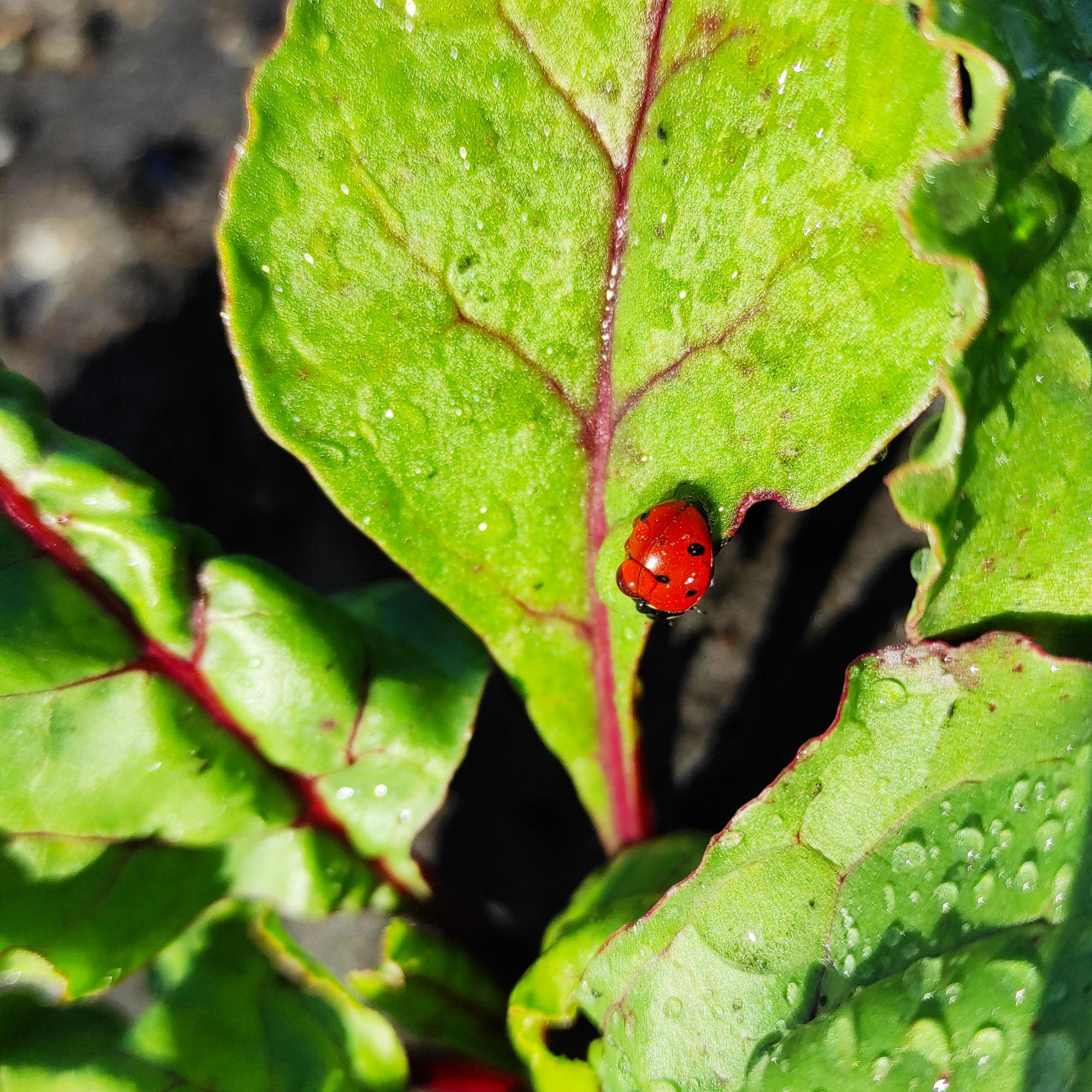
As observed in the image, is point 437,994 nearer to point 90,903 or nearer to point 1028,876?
point 90,903

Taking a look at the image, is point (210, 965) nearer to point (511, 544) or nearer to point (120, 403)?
point (511, 544)

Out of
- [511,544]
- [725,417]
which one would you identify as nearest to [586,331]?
[725,417]

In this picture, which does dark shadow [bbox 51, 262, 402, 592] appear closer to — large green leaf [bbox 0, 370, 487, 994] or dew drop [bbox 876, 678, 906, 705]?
large green leaf [bbox 0, 370, 487, 994]

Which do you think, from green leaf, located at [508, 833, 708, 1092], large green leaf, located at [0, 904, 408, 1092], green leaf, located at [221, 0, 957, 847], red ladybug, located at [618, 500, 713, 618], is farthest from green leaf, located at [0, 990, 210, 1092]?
red ladybug, located at [618, 500, 713, 618]

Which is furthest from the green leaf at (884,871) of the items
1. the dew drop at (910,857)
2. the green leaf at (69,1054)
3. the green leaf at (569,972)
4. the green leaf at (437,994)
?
the green leaf at (69,1054)

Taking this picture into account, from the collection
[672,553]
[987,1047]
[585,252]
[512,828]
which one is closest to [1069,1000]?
[987,1047]

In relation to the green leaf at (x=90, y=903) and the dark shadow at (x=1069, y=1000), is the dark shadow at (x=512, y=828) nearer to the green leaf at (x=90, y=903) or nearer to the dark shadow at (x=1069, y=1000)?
the green leaf at (x=90, y=903)
